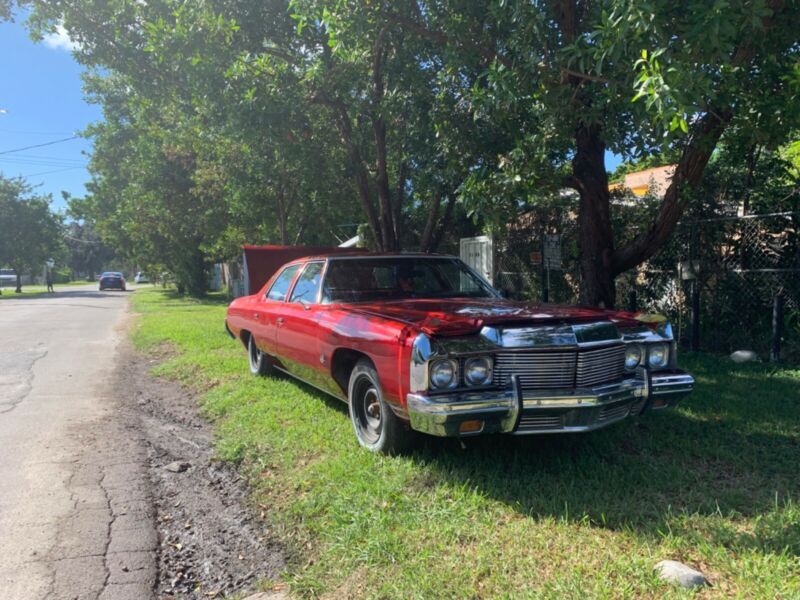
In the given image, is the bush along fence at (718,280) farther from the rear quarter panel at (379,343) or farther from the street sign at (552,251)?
the rear quarter panel at (379,343)

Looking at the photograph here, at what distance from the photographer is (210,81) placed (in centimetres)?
873

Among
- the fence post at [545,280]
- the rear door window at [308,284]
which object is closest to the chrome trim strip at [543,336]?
the rear door window at [308,284]

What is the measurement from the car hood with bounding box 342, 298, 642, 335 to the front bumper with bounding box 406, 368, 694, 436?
1.38 ft

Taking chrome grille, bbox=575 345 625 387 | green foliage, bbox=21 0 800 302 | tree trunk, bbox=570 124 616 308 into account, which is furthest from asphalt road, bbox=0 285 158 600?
tree trunk, bbox=570 124 616 308

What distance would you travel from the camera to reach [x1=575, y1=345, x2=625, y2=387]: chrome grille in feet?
12.6

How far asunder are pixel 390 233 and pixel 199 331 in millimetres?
5212

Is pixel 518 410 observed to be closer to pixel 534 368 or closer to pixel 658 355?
pixel 534 368

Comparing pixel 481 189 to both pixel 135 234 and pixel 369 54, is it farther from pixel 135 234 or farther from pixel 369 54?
pixel 135 234

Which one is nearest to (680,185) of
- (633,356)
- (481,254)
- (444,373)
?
(633,356)

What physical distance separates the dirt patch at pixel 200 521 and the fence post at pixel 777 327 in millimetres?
6337

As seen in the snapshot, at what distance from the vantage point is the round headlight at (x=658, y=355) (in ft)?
14.1

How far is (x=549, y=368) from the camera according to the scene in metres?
3.78

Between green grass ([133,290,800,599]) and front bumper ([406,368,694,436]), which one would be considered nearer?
green grass ([133,290,800,599])

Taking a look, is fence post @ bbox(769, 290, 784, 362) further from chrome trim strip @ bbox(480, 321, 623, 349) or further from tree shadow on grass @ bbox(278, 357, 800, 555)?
chrome trim strip @ bbox(480, 321, 623, 349)
